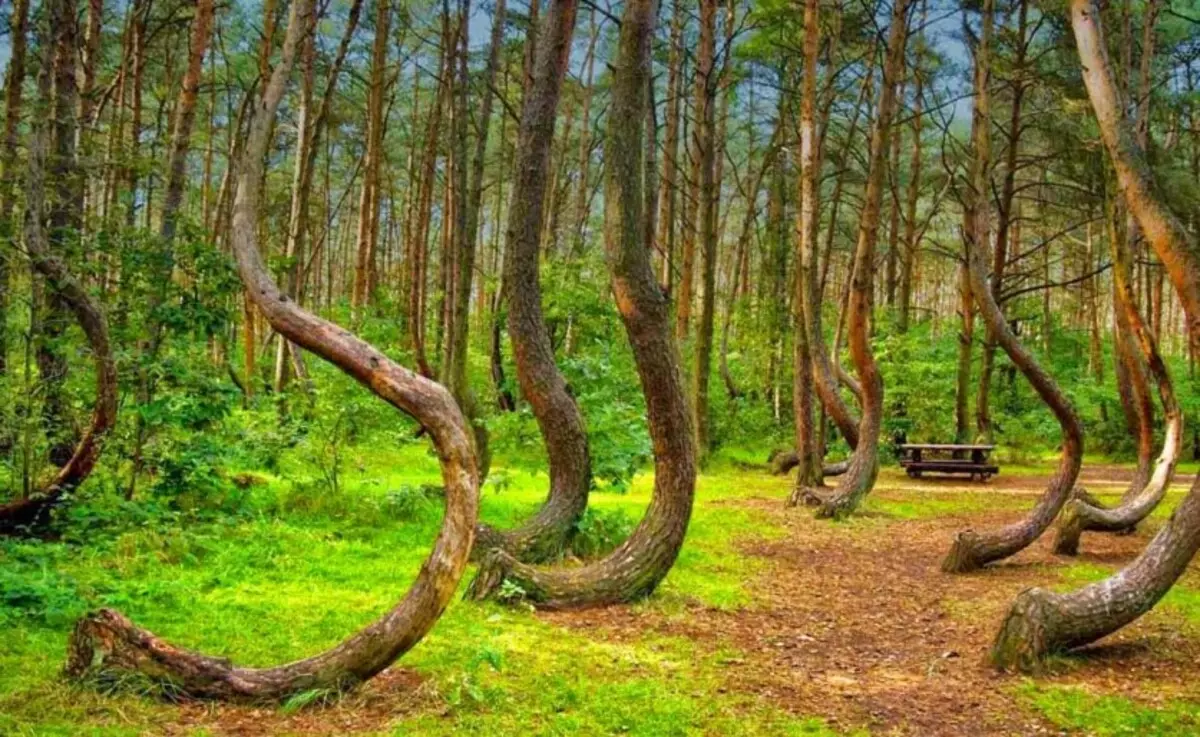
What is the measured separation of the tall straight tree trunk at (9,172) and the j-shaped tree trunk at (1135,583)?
7308mm

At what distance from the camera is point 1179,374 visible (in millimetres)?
24125

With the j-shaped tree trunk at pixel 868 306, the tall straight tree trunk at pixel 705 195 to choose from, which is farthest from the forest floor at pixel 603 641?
the tall straight tree trunk at pixel 705 195

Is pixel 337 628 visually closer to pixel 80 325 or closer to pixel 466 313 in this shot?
pixel 80 325

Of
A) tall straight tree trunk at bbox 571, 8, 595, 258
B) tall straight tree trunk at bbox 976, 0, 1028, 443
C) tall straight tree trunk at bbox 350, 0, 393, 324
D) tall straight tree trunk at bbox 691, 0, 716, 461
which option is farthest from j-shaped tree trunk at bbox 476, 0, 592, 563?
tall straight tree trunk at bbox 571, 8, 595, 258

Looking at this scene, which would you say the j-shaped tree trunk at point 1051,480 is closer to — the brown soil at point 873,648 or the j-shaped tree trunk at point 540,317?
the brown soil at point 873,648

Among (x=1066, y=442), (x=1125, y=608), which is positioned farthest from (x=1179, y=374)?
(x=1125, y=608)

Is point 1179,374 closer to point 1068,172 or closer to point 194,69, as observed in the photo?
point 1068,172

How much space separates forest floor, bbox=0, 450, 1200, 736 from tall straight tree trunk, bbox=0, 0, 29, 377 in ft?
7.20

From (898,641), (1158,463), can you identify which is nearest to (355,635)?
(898,641)

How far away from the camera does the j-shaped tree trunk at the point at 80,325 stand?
A: 693 cm

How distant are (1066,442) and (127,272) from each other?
9.20 metres

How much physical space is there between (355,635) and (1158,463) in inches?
339

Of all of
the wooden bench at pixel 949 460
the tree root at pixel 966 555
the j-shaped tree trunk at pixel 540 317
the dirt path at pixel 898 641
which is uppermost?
the j-shaped tree trunk at pixel 540 317

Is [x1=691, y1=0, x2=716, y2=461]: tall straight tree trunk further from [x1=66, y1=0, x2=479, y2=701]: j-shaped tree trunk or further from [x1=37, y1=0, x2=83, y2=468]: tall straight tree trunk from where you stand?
[x1=66, y1=0, x2=479, y2=701]: j-shaped tree trunk
